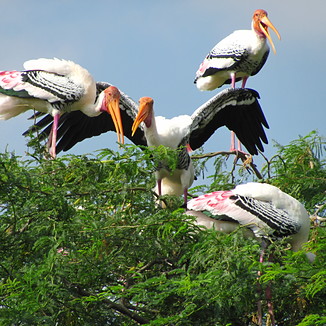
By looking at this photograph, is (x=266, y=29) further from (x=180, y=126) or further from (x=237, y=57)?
(x=180, y=126)

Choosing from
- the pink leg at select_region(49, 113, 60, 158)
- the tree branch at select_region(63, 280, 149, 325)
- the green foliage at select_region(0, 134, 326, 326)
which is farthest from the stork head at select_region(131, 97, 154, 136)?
the tree branch at select_region(63, 280, 149, 325)

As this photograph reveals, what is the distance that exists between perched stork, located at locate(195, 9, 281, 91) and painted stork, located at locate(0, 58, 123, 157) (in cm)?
213

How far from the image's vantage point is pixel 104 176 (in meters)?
5.89

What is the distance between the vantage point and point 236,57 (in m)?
10.3

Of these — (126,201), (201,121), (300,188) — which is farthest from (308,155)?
(126,201)

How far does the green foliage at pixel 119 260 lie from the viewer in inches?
204

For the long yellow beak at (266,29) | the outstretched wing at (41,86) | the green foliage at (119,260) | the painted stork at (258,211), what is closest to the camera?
the green foliage at (119,260)

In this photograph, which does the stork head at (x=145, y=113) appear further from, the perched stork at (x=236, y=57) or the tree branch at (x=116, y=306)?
the perched stork at (x=236, y=57)

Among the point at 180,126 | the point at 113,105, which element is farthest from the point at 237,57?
the point at 180,126

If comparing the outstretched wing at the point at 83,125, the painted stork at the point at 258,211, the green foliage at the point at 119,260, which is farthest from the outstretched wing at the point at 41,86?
the green foliage at the point at 119,260

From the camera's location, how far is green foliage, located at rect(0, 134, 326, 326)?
519 centimetres

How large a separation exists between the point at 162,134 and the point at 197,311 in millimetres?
2501

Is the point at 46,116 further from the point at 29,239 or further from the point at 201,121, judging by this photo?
the point at 29,239

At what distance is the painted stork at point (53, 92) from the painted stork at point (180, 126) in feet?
0.60
